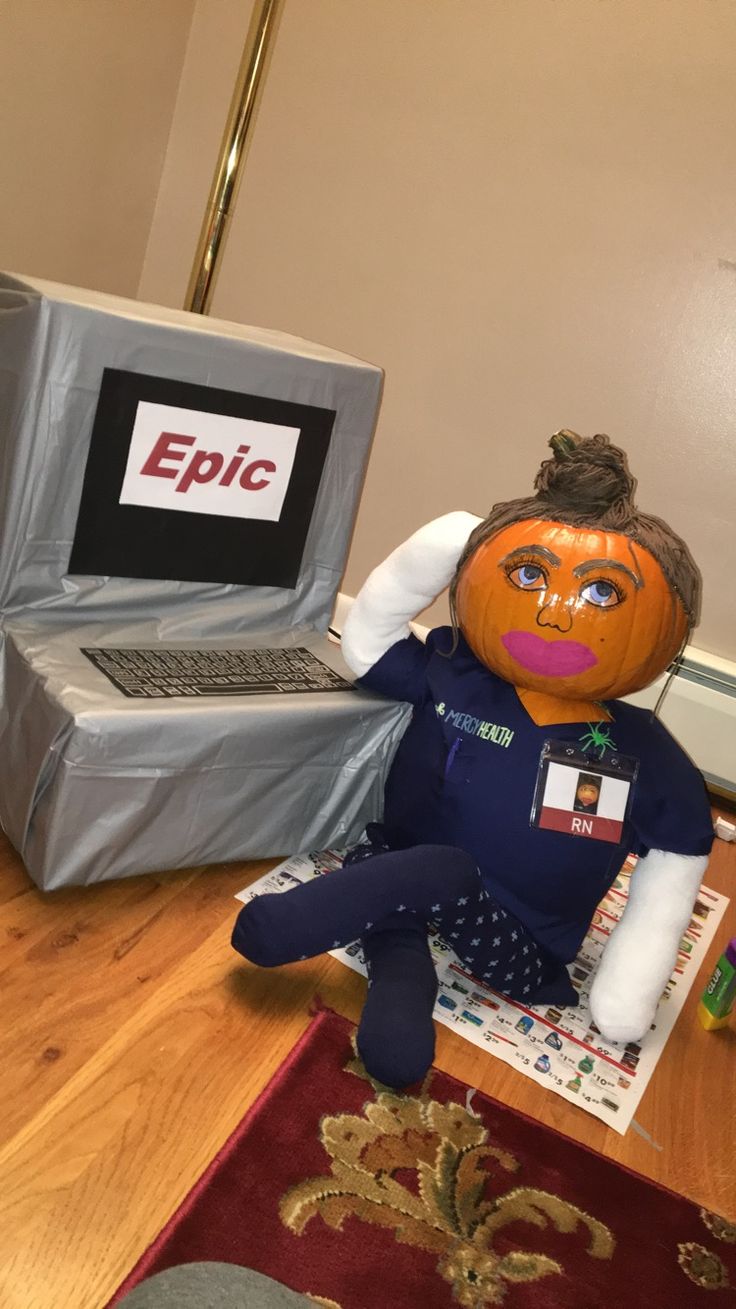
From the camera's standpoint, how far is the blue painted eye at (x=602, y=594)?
1.15 meters

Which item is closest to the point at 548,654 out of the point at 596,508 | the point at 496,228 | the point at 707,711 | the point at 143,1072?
the point at 596,508

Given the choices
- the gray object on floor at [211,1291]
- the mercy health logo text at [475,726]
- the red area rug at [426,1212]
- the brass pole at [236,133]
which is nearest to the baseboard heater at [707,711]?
the brass pole at [236,133]

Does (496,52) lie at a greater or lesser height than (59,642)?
greater

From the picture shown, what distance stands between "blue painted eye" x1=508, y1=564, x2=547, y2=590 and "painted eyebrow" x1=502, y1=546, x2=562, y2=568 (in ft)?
0.04

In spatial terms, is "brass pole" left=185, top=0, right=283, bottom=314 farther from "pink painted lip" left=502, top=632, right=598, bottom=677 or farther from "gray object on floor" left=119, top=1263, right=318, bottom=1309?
"gray object on floor" left=119, top=1263, right=318, bottom=1309

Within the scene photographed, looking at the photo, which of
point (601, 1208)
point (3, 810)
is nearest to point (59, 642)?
point (3, 810)

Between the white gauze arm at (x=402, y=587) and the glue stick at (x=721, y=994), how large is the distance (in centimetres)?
57

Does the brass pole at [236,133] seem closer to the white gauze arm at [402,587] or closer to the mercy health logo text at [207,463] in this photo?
the mercy health logo text at [207,463]

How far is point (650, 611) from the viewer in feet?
3.84

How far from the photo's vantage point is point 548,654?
117 cm

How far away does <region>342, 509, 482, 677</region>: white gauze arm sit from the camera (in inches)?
51.5

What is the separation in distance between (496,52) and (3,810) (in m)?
1.88

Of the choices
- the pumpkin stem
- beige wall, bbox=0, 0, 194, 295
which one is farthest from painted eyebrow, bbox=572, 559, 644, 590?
beige wall, bbox=0, 0, 194, 295

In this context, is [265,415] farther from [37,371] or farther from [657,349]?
[657,349]
